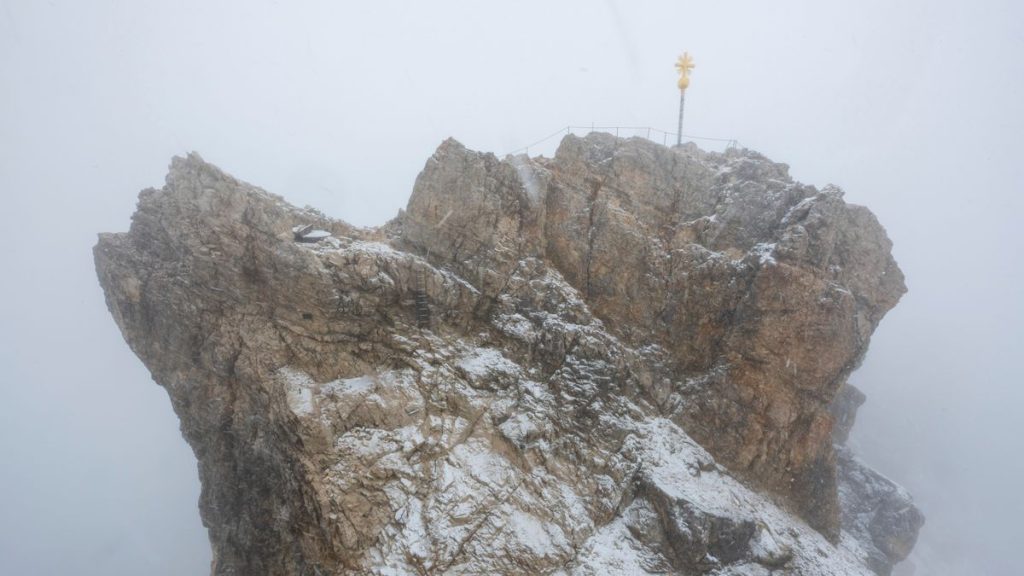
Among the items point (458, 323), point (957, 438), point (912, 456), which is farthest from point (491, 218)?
point (957, 438)

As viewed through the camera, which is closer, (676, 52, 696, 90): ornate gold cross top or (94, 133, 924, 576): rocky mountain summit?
(94, 133, 924, 576): rocky mountain summit

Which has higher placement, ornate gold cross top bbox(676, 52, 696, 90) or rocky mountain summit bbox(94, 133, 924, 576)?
ornate gold cross top bbox(676, 52, 696, 90)

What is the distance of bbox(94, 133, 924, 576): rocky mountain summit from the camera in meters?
14.1

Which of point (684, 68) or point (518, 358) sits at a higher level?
point (684, 68)

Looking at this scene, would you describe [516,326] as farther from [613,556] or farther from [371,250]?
[613,556]

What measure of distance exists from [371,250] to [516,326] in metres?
6.91

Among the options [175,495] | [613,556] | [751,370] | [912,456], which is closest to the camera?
[613,556]

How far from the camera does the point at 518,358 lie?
17.4 meters

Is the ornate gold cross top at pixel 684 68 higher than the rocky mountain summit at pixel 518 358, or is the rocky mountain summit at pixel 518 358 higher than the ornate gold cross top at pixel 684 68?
the ornate gold cross top at pixel 684 68

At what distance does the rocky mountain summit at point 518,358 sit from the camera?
14.1m

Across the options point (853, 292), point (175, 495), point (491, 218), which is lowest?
point (175, 495)

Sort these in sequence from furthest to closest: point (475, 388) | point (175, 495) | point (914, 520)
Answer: point (175, 495) → point (914, 520) → point (475, 388)

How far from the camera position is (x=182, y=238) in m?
15.3

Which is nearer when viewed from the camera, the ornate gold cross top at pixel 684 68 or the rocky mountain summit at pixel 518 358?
the rocky mountain summit at pixel 518 358
